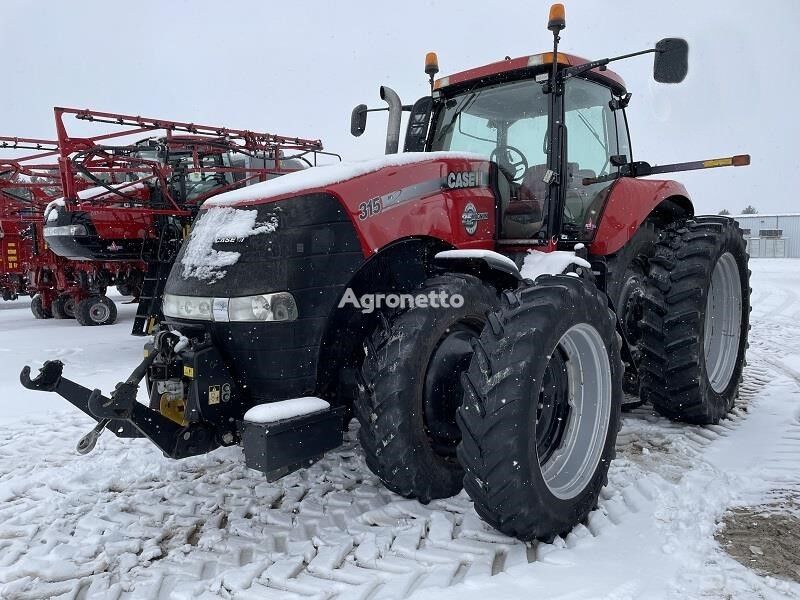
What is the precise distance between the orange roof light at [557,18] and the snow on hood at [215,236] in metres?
1.85

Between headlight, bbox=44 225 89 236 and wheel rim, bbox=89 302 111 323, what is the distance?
1.68 metres

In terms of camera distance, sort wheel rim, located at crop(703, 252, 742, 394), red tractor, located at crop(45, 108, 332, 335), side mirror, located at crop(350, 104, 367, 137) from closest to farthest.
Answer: side mirror, located at crop(350, 104, 367, 137)
wheel rim, located at crop(703, 252, 742, 394)
red tractor, located at crop(45, 108, 332, 335)

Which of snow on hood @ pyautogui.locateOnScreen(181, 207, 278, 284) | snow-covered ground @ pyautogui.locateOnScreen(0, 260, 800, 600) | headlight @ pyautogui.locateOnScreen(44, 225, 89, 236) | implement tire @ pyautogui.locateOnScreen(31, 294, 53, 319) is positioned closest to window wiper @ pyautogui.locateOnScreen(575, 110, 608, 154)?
snow-covered ground @ pyautogui.locateOnScreen(0, 260, 800, 600)

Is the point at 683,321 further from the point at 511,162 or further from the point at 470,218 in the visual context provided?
the point at 470,218

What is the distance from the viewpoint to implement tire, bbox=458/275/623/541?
2.39 meters

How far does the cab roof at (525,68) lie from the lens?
11.8 ft

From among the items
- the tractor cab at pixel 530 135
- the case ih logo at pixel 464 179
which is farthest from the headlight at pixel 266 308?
the tractor cab at pixel 530 135

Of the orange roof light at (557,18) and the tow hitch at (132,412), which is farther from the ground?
the orange roof light at (557,18)

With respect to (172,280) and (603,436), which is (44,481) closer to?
(172,280)

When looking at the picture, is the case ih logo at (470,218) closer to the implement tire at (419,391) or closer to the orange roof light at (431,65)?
the implement tire at (419,391)

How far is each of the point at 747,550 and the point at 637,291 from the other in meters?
2.06

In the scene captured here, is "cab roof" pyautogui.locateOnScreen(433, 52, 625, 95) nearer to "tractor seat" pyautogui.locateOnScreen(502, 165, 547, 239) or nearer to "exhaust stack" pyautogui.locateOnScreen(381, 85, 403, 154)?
"exhaust stack" pyautogui.locateOnScreen(381, 85, 403, 154)

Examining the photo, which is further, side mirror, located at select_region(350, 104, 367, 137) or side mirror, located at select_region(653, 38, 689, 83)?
side mirror, located at select_region(350, 104, 367, 137)

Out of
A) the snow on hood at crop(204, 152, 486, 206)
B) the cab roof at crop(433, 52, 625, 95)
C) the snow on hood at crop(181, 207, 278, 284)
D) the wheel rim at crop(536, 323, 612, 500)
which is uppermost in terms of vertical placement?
the cab roof at crop(433, 52, 625, 95)
